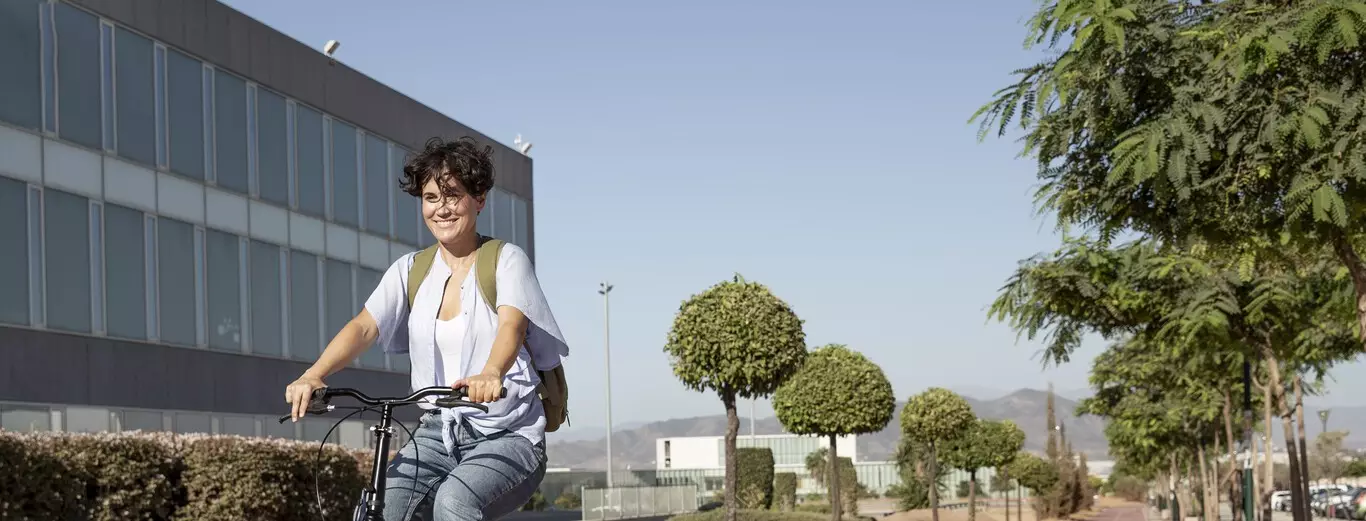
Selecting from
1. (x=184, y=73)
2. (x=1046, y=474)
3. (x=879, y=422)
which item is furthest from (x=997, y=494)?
(x=184, y=73)

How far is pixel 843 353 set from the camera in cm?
3716

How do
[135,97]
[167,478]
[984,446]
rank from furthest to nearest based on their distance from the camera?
[984,446]
[135,97]
[167,478]

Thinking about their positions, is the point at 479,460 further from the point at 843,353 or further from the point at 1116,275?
the point at 843,353

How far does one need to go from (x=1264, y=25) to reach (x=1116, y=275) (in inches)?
430

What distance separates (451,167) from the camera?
4.79 metres

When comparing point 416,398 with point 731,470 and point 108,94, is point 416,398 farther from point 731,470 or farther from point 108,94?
point 108,94

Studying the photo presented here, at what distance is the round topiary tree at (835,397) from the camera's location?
36531mm

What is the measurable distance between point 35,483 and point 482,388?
9868 millimetres

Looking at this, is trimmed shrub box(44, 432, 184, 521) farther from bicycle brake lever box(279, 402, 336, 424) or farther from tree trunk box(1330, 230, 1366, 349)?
tree trunk box(1330, 230, 1366, 349)

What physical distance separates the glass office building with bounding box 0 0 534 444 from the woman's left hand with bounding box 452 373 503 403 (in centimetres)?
1976

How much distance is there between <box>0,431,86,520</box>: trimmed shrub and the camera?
12523 millimetres

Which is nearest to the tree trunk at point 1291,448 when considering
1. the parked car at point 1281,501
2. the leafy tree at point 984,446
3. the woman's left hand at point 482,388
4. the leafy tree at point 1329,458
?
the woman's left hand at point 482,388

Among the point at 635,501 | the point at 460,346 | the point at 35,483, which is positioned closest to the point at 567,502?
the point at 635,501

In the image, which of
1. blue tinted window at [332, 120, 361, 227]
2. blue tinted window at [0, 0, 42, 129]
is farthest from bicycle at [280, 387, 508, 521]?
blue tinted window at [332, 120, 361, 227]
